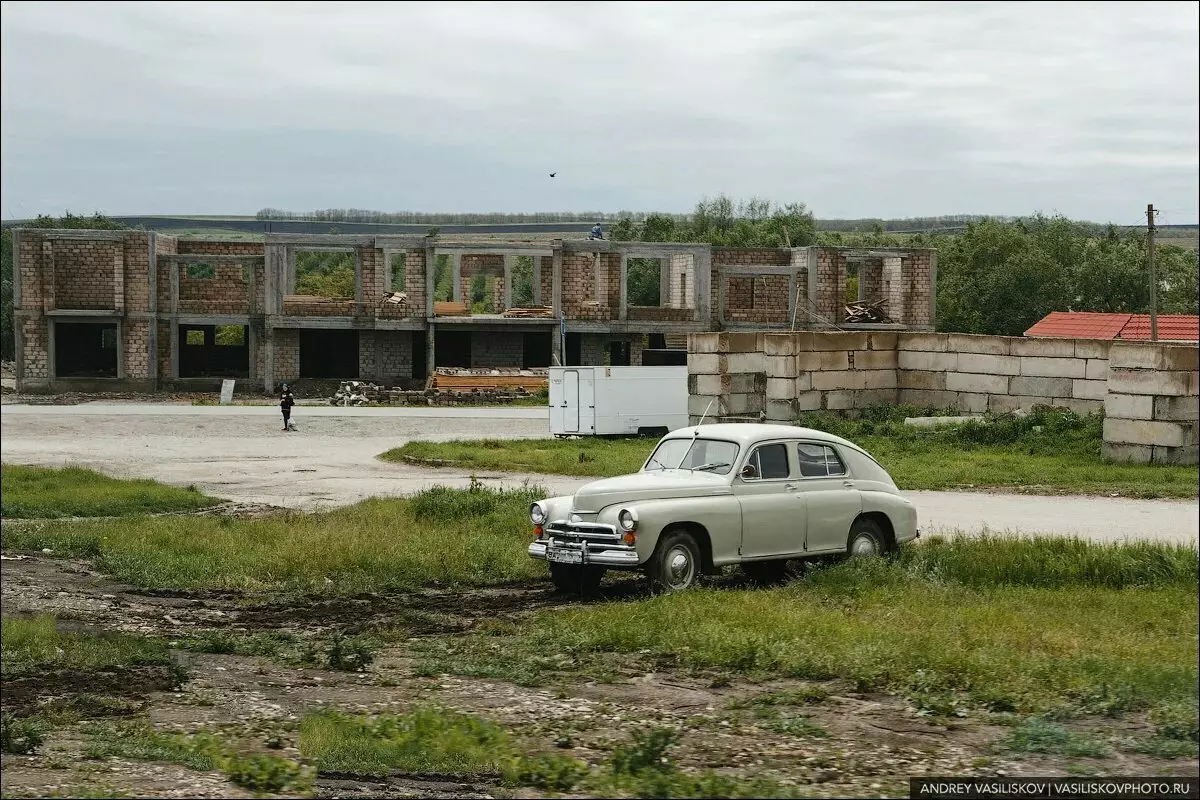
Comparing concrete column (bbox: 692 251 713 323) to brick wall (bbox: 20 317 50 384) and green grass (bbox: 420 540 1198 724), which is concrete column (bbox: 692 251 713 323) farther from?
green grass (bbox: 420 540 1198 724)

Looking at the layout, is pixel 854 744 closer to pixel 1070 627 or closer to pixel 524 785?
pixel 524 785

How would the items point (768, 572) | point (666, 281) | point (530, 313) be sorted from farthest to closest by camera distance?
point (666, 281), point (530, 313), point (768, 572)

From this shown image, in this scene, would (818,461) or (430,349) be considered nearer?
(818,461)

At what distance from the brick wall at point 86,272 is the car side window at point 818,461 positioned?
4653cm

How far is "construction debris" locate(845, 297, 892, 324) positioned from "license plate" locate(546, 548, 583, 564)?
47972 mm

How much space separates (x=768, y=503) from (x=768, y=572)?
1224 millimetres

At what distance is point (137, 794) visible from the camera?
6820mm

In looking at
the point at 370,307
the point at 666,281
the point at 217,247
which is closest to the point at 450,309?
the point at 370,307

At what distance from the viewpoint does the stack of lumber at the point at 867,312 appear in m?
59.8

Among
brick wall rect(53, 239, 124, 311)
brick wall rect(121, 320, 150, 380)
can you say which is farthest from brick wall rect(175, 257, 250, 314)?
brick wall rect(53, 239, 124, 311)

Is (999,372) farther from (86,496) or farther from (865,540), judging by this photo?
(86,496)

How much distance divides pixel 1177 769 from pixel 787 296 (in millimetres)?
54144

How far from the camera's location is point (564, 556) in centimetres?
1296

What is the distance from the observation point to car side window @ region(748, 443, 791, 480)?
13375mm
